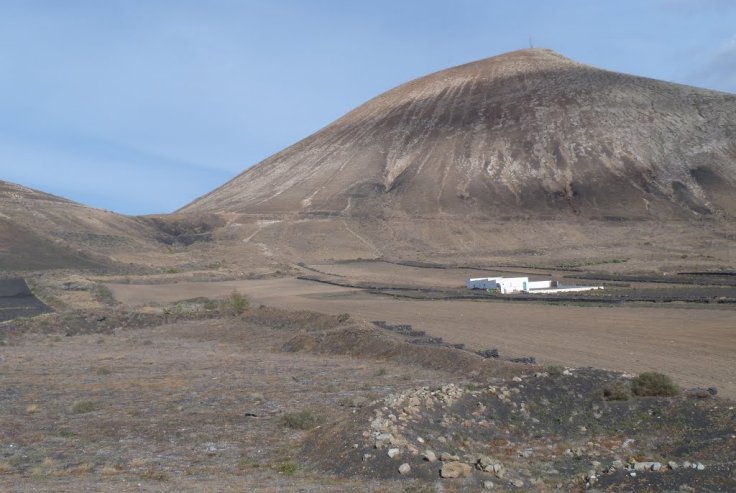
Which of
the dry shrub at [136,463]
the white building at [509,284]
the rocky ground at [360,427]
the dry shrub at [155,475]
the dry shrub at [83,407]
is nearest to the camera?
the rocky ground at [360,427]

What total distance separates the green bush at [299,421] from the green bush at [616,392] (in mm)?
5455

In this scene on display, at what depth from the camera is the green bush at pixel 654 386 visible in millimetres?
14586

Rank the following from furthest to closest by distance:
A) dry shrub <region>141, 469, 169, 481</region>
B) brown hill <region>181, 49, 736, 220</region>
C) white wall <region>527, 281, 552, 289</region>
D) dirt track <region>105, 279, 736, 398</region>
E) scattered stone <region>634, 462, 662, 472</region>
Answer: brown hill <region>181, 49, 736, 220</region> → white wall <region>527, 281, 552, 289</region> → dirt track <region>105, 279, 736, 398</region> → dry shrub <region>141, 469, 169, 481</region> → scattered stone <region>634, 462, 662, 472</region>

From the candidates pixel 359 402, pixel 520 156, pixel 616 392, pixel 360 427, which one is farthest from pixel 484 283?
pixel 520 156

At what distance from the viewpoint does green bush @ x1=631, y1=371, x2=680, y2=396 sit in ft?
47.9

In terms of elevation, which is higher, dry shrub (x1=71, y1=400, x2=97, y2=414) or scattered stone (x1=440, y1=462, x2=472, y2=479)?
scattered stone (x1=440, y1=462, x2=472, y2=479)

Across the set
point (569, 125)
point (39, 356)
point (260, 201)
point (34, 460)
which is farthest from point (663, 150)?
point (34, 460)

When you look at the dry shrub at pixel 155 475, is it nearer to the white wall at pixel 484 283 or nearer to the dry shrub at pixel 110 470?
the dry shrub at pixel 110 470

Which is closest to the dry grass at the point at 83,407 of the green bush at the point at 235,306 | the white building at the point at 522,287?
the green bush at the point at 235,306

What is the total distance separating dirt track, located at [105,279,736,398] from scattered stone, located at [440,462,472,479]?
7.71m

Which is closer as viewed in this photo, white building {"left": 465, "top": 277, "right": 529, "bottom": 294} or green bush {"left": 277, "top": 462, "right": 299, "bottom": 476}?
green bush {"left": 277, "top": 462, "right": 299, "bottom": 476}

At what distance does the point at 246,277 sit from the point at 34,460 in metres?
55.7

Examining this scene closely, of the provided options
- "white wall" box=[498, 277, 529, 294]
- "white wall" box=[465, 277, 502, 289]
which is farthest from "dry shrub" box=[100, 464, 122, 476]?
"white wall" box=[465, 277, 502, 289]

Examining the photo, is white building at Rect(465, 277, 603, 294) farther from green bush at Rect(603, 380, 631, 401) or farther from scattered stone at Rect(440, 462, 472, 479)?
scattered stone at Rect(440, 462, 472, 479)
